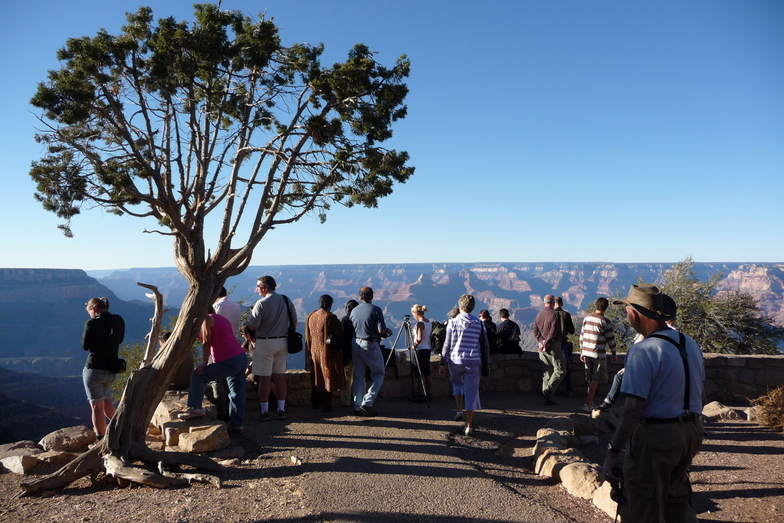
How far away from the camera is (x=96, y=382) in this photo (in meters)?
6.05

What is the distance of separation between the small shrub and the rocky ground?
1.16 feet

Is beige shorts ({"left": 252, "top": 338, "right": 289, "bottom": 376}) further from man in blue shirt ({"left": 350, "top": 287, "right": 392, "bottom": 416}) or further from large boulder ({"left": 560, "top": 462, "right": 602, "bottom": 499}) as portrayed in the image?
large boulder ({"left": 560, "top": 462, "right": 602, "bottom": 499})

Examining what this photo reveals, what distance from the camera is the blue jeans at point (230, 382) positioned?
6.11 meters

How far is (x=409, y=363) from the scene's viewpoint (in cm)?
886

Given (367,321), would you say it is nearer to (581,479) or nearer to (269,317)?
(269,317)

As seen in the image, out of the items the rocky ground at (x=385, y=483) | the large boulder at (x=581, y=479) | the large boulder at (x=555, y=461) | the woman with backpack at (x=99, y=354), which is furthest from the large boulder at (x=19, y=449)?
the large boulder at (x=581, y=479)

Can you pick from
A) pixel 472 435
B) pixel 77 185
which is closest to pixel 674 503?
pixel 472 435

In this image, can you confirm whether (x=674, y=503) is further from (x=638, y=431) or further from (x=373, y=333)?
(x=373, y=333)

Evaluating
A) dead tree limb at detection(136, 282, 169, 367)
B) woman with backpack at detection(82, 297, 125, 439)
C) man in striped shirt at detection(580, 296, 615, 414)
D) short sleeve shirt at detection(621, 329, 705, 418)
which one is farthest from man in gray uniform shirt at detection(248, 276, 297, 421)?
short sleeve shirt at detection(621, 329, 705, 418)

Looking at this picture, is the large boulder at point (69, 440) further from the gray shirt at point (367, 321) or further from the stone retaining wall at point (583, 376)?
the gray shirt at point (367, 321)

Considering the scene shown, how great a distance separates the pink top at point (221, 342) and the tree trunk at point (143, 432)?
14.3 inches

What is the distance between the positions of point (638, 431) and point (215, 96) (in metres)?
6.56

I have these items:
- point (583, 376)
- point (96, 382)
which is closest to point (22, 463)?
point (96, 382)

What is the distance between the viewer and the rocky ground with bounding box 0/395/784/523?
13.5 ft
